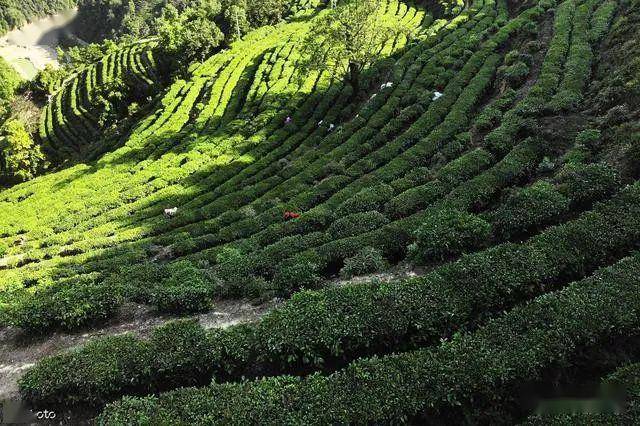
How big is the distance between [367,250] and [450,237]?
3.15 m

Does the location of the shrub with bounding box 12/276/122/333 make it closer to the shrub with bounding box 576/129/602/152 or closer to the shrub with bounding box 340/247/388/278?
the shrub with bounding box 340/247/388/278

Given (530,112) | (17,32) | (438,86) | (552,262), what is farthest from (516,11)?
(17,32)

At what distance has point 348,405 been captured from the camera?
32.2 feet

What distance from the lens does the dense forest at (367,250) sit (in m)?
10.3

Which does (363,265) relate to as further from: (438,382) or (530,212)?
(438,382)

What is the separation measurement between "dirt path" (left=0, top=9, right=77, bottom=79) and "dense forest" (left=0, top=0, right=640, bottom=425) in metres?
127

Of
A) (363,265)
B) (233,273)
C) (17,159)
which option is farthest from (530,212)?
(17,159)

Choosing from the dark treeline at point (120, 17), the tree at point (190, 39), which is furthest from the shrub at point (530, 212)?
the dark treeline at point (120, 17)

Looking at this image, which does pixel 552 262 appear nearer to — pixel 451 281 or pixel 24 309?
pixel 451 281

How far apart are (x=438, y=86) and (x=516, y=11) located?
22230mm

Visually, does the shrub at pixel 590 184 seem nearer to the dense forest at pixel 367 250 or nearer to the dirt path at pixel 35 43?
the dense forest at pixel 367 250

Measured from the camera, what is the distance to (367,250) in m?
16.7

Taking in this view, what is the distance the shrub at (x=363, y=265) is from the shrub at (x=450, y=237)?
129cm

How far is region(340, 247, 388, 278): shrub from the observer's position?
16.0 m
